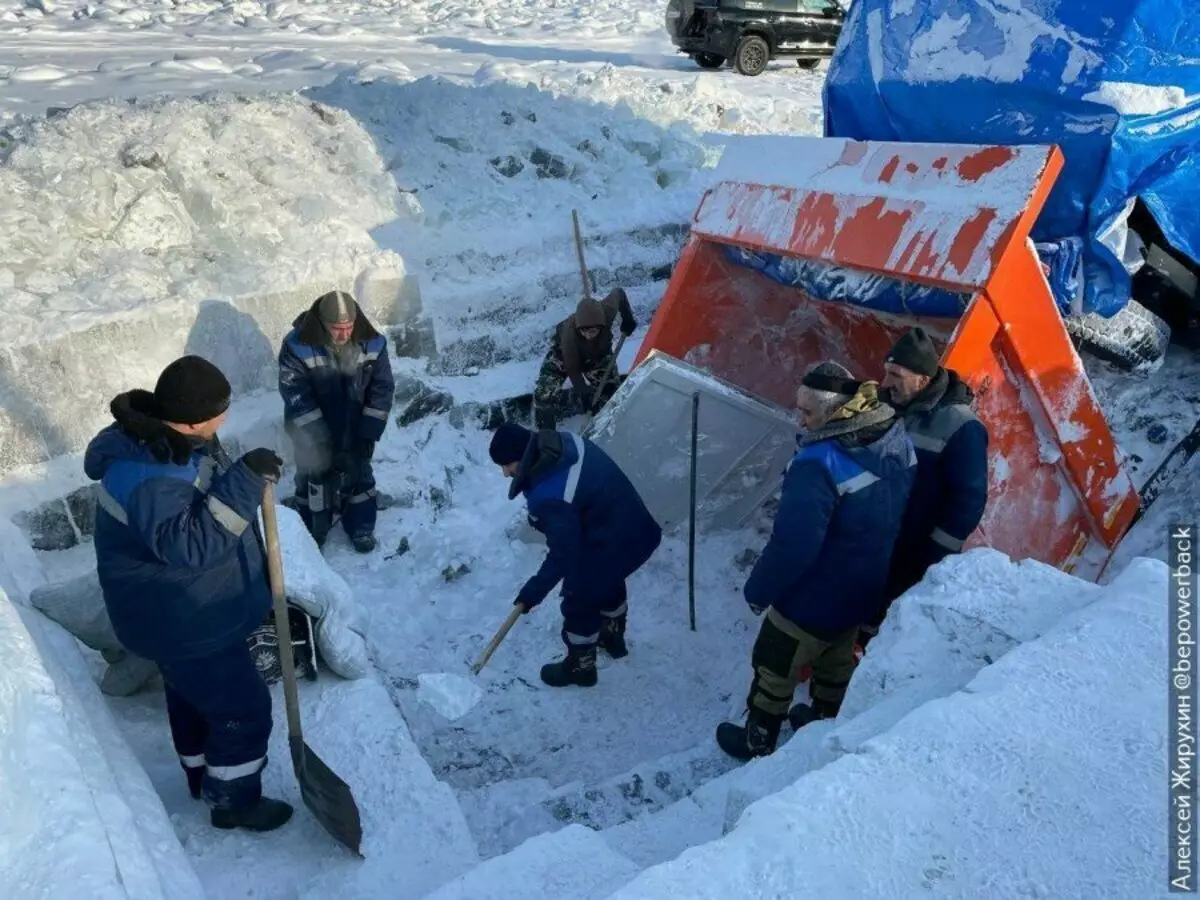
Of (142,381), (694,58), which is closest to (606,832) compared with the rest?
(142,381)

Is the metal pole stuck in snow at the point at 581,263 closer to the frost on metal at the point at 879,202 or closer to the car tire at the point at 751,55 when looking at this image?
the frost on metal at the point at 879,202

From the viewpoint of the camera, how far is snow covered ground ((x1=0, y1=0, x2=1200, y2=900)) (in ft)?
5.82

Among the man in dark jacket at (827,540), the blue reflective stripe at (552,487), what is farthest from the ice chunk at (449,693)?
the man in dark jacket at (827,540)

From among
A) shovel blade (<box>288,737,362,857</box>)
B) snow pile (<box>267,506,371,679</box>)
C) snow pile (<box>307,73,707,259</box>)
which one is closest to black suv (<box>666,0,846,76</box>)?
snow pile (<box>307,73,707,259</box>)

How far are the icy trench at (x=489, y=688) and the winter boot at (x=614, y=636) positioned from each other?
0.05 metres

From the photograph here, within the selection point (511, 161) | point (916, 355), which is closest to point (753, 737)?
point (916, 355)

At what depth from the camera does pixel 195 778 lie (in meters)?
2.81

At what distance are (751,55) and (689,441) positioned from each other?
9.30 meters

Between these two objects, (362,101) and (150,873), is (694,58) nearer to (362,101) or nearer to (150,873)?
(362,101)

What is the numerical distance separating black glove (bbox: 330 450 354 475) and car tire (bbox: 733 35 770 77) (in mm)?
9666

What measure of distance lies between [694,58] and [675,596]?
1034 cm

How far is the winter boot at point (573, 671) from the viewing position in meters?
3.97

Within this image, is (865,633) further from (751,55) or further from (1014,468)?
(751,55)

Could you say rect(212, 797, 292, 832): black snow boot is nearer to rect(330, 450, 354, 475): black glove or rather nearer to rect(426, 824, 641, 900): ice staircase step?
rect(426, 824, 641, 900): ice staircase step
